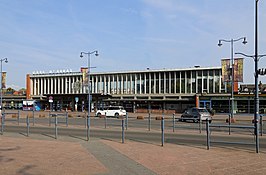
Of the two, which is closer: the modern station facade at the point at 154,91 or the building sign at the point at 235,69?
the building sign at the point at 235,69

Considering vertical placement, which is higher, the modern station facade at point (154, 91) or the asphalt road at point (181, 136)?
the modern station facade at point (154, 91)

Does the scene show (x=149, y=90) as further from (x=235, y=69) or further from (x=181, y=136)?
(x=181, y=136)

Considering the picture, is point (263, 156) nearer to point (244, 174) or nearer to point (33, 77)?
point (244, 174)

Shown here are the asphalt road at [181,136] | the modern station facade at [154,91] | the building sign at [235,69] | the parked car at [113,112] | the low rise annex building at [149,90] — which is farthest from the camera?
the low rise annex building at [149,90]

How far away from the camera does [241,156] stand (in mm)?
11750

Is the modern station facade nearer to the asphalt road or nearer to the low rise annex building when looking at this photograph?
the low rise annex building

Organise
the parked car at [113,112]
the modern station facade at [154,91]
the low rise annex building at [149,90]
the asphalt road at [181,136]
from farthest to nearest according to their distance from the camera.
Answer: the low rise annex building at [149,90]
the modern station facade at [154,91]
the parked car at [113,112]
the asphalt road at [181,136]

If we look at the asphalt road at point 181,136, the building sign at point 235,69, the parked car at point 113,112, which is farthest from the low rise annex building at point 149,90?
the asphalt road at point 181,136

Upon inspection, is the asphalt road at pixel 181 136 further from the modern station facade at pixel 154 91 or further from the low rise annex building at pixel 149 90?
the low rise annex building at pixel 149 90

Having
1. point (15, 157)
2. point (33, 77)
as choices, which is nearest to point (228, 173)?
point (15, 157)

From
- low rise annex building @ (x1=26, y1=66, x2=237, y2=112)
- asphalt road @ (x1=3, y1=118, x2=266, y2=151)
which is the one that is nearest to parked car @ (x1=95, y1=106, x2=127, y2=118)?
low rise annex building @ (x1=26, y1=66, x2=237, y2=112)

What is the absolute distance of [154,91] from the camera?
78.6m

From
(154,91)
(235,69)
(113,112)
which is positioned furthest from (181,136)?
(154,91)

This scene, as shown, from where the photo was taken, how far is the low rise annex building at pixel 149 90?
70.6 meters
